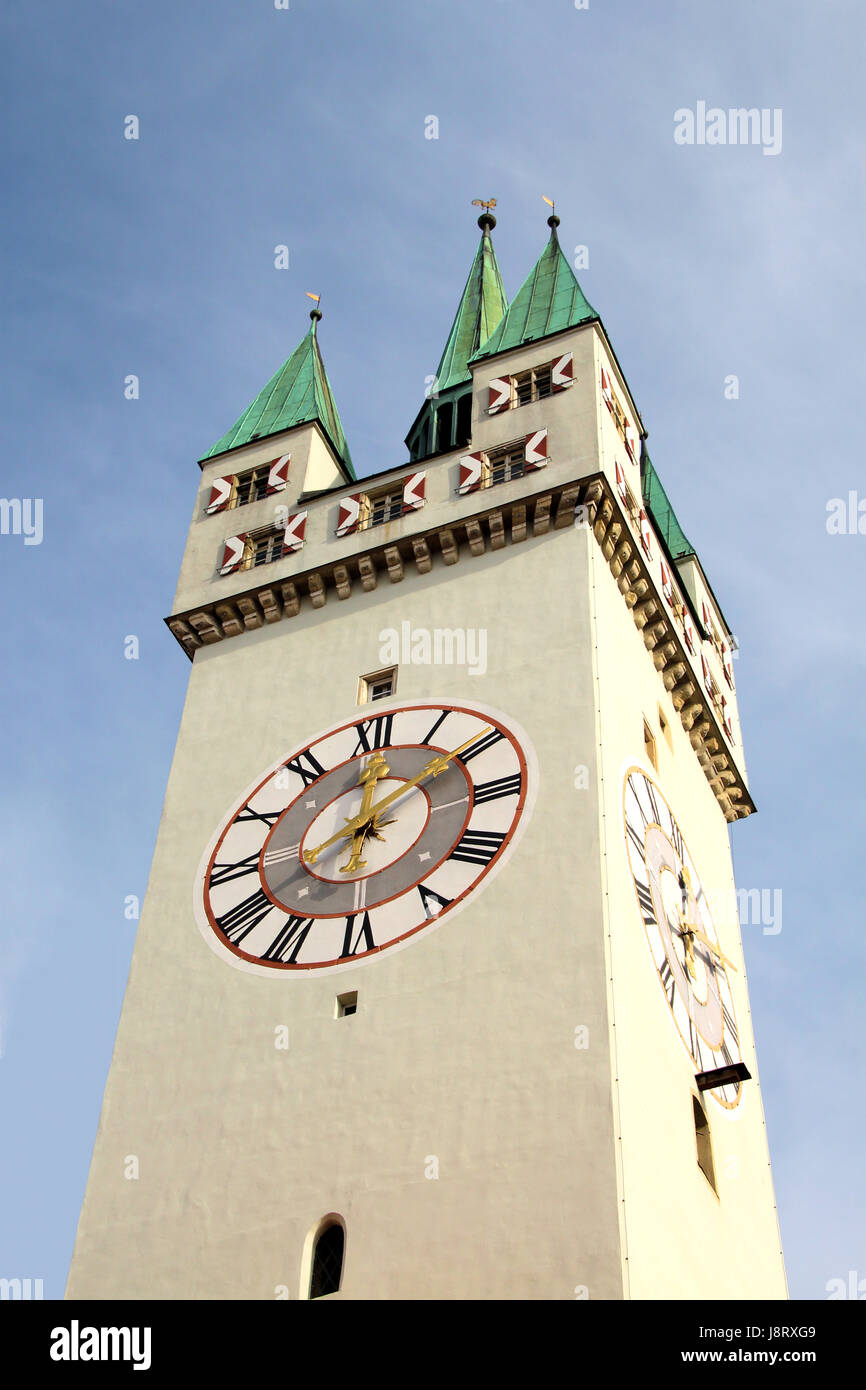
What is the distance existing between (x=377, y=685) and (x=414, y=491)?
10.5ft

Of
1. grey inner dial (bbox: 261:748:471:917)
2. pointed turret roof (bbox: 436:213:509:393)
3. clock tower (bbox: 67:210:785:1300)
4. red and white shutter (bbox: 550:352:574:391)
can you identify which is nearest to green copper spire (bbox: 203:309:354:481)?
clock tower (bbox: 67:210:785:1300)

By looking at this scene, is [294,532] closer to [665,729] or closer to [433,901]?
[665,729]

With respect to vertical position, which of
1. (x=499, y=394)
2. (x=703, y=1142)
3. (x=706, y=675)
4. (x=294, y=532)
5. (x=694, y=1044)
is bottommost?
(x=703, y=1142)

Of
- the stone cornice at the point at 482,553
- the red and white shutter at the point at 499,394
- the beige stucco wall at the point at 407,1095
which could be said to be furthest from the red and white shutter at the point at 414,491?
the beige stucco wall at the point at 407,1095

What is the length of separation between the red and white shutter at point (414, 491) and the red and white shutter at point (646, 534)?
2.94 meters

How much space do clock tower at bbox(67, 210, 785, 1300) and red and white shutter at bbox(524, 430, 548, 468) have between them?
4 cm

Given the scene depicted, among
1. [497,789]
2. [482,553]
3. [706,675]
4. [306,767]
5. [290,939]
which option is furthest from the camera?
[706,675]

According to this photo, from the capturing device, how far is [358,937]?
1683cm

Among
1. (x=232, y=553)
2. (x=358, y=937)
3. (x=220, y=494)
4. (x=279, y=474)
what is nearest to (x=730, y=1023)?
(x=358, y=937)

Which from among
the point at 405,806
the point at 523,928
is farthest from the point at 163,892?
the point at 523,928

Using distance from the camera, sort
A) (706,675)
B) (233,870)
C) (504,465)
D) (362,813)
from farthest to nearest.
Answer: (706,675)
(504,465)
(233,870)
(362,813)

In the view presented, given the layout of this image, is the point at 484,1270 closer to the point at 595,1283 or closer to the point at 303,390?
the point at 595,1283

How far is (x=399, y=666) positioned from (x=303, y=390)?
290 inches

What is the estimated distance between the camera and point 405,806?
17.9 metres
